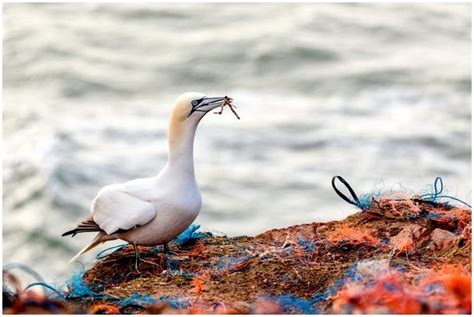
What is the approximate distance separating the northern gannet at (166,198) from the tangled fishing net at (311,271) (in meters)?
0.24

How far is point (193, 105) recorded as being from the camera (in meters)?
7.47

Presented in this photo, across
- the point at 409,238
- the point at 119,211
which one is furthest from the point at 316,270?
the point at 119,211

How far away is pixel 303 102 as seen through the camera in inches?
831

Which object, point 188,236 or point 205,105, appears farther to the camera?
point 188,236

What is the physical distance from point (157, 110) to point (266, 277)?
45.7ft

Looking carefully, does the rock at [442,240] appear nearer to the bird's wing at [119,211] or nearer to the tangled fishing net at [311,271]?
the tangled fishing net at [311,271]

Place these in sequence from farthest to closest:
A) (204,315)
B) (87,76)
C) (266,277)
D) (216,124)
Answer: (87,76), (216,124), (266,277), (204,315)

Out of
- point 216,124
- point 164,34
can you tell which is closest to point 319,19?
point 164,34

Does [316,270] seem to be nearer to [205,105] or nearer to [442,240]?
[442,240]

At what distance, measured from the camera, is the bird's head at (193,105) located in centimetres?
745

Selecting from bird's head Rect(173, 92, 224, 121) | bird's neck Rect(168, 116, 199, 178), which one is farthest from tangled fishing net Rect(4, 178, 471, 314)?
bird's head Rect(173, 92, 224, 121)

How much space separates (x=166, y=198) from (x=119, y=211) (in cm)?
35

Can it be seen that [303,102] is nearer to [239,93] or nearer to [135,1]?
[239,93]

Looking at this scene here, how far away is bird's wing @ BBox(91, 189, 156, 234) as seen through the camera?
740 centimetres
